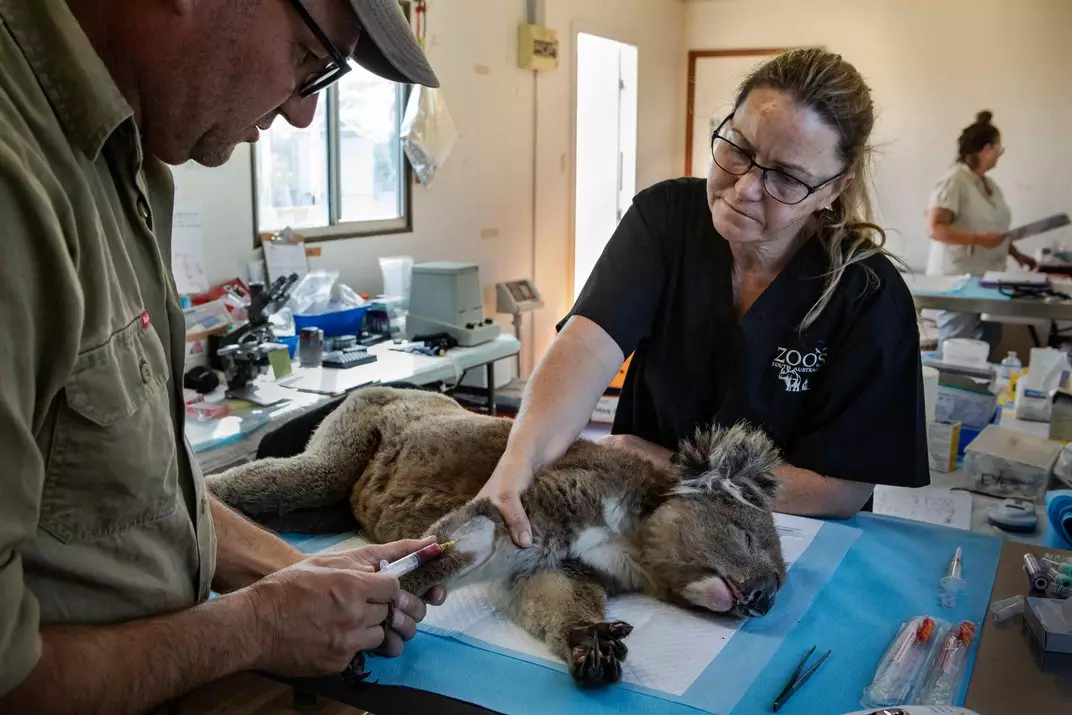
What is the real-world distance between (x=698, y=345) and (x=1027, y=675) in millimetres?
A: 917

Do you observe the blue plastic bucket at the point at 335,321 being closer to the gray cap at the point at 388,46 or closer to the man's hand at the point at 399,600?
the man's hand at the point at 399,600

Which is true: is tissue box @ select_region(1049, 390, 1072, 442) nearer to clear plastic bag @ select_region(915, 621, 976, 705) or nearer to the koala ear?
the koala ear

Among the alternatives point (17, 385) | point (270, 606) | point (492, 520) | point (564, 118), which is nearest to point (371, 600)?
point (270, 606)

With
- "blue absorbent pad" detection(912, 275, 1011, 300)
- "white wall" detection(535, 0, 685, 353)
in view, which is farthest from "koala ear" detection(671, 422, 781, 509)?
"white wall" detection(535, 0, 685, 353)

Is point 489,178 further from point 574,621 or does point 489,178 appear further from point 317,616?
point 317,616

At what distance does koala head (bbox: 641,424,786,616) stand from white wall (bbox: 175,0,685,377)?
2.79 m

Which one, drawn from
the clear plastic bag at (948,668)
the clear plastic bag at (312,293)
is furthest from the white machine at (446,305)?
the clear plastic bag at (948,668)

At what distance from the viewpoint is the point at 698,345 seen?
1941 mm

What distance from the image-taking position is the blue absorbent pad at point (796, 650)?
3.77 ft

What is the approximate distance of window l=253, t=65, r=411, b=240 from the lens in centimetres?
417

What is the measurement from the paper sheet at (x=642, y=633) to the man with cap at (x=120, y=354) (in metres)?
0.24

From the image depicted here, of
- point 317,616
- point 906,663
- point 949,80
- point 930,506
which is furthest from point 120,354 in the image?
point 949,80

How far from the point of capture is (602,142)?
725cm

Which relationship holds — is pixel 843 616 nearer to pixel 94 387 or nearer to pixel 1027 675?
pixel 1027 675
